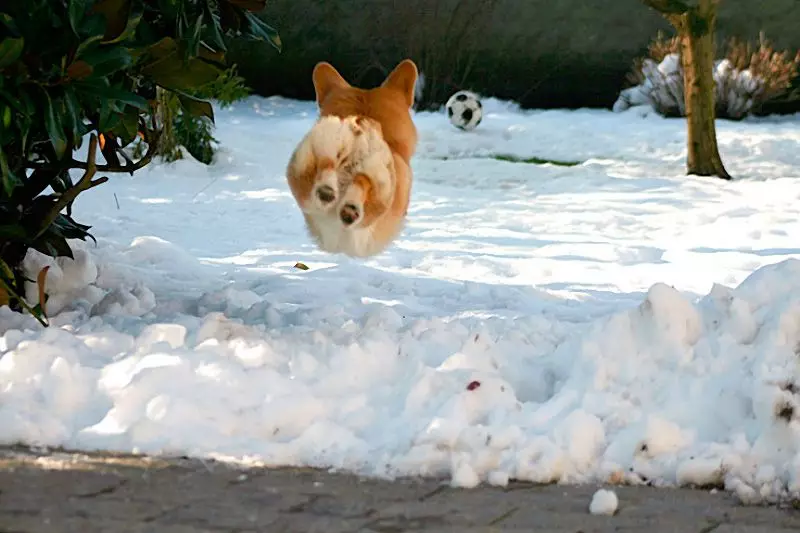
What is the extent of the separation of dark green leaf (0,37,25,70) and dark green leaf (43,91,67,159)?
0.16m

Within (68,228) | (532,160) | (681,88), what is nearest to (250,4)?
(68,228)

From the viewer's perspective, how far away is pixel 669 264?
551 centimetres

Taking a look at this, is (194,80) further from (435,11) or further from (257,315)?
(435,11)

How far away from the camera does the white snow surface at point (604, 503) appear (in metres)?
2.21

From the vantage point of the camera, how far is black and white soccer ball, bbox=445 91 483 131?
10.8 m

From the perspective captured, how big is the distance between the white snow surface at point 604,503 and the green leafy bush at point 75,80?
181 centimetres

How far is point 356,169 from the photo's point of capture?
322cm

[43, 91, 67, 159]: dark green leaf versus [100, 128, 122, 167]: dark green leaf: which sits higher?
[43, 91, 67, 159]: dark green leaf

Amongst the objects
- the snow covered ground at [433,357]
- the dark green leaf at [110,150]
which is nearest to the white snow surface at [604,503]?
the snow covered ground at [433,357]

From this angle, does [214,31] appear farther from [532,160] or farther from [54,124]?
[532,160]

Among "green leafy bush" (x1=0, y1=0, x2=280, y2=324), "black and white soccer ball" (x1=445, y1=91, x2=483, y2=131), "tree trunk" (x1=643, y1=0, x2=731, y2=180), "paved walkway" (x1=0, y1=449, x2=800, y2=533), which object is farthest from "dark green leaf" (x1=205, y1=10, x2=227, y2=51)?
"black and white soccer ball" (x1=445, y1=91, x2=483, y2=131)

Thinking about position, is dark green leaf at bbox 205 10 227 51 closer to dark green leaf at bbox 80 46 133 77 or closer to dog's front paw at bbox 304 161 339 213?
dark green leaf at bbox 80 46 133 77

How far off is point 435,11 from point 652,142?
3.24 m

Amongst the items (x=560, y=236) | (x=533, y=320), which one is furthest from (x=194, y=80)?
(x=560, y=236)
